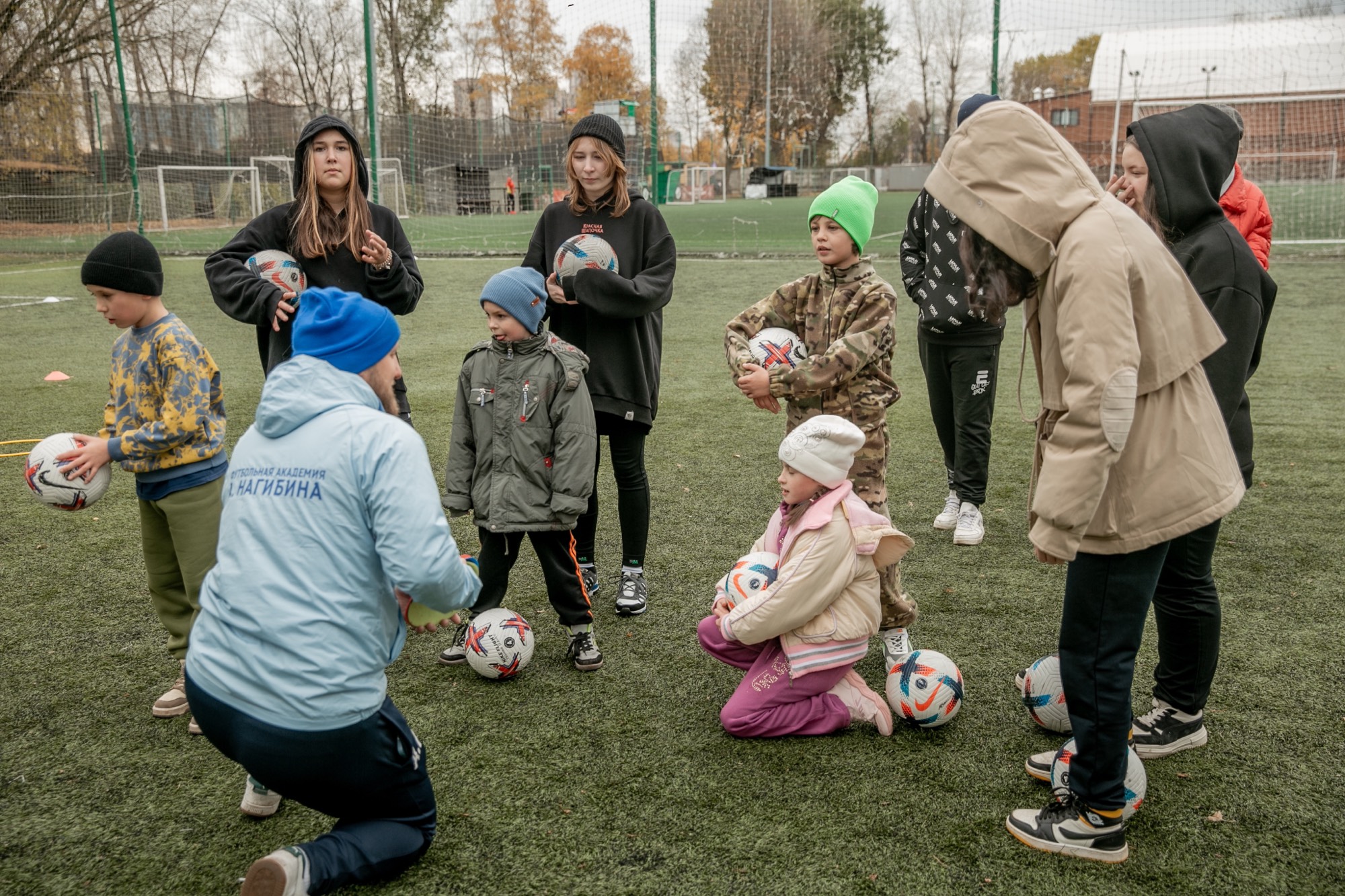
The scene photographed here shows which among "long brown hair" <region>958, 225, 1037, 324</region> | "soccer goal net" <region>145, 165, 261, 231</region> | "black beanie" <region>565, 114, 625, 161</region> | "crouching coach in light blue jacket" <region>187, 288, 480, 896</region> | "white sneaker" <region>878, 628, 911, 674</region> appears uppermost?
"soccer goal net" <region>145, 165, 261, 231</region>

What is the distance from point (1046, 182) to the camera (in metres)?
2.64

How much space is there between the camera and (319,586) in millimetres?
2523

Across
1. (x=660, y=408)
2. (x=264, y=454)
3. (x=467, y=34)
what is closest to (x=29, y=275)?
(x=660, y=408)

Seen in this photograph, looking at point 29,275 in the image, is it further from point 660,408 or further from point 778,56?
point 778,56

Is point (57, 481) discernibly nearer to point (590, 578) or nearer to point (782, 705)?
point (590, 578)

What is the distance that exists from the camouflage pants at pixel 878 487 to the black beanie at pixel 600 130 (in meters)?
1.57

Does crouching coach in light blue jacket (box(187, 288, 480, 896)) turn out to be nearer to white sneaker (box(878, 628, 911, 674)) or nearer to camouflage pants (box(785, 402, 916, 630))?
camouflage pants (box(785, 402, 916, 630))

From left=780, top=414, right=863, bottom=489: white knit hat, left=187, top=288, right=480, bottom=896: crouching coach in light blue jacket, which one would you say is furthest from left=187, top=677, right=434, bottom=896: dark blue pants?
left=780, top=414, right=863, bottom=489: white knit hat

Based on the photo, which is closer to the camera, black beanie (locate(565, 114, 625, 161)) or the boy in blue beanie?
the boy in blue beanie

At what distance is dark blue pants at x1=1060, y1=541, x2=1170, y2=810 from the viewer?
2807mm

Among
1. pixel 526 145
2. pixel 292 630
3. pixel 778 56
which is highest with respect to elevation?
pixel 778 56

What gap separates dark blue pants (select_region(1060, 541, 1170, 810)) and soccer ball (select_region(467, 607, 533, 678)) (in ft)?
7.13

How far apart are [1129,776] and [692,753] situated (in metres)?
1.44

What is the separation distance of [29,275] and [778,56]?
1915cm
